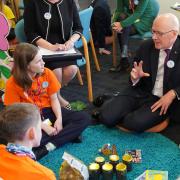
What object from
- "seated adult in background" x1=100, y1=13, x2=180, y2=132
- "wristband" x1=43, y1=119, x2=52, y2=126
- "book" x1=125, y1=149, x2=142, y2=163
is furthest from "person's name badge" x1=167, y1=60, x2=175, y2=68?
"wristband" x1=43, y1=119, x2=52, y2=126

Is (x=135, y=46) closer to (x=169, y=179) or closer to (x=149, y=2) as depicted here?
(x=149, y=2)

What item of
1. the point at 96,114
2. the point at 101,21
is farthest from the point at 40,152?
the point at 101,21

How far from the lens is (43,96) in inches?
89.7

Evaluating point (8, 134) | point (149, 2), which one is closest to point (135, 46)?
point (149, 2)

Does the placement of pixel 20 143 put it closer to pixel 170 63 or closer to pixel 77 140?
pixel 77 140

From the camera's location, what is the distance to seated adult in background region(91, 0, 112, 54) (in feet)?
12.4

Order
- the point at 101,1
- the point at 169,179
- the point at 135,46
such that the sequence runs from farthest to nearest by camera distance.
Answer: the point at 135,46, the point at 101,1, the point at 169,179

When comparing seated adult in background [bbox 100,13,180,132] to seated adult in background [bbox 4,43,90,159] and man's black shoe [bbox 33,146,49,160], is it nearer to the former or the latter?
seated adult in background [bbox 4,43,90,159]

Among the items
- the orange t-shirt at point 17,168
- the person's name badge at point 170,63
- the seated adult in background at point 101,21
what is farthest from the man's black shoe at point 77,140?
the seated adult in background at point 101,21

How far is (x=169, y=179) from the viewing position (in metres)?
1.93

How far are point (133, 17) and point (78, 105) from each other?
1.00 meters

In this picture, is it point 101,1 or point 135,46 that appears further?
point 135,46

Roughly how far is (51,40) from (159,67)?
35.4 inches

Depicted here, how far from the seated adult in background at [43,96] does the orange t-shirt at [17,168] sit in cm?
82
